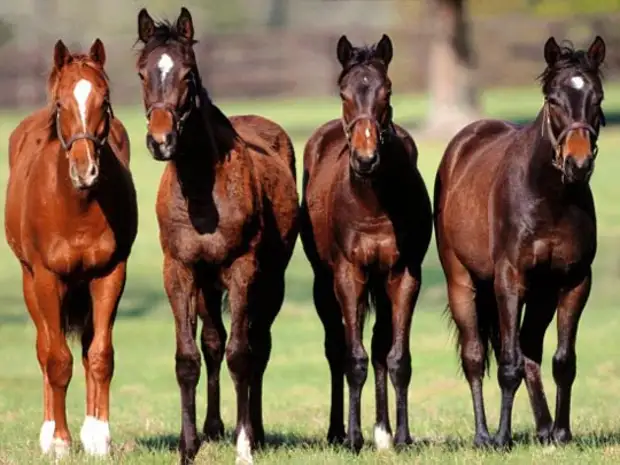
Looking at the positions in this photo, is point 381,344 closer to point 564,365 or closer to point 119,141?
point 564,365

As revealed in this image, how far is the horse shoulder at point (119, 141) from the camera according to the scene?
10.9 metres

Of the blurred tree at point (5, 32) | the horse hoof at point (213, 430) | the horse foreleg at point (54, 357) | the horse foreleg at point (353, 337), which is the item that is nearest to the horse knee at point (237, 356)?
the horse foreleg at point (353, 337)

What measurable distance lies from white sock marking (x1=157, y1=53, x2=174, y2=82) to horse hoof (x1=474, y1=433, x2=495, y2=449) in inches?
117

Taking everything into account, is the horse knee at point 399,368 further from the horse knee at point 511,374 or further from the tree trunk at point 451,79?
the tree trunk at point 451,79

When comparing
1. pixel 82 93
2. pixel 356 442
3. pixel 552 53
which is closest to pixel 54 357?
pixel 82 93

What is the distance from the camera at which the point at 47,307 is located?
10125mm

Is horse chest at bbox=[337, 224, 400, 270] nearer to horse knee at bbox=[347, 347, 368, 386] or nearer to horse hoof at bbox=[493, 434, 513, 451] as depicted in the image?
horse knee at bbox=[347, 347, 368, 386]

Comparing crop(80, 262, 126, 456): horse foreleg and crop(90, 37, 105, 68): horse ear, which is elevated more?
crop(90, 37, 105, 68): horse ear

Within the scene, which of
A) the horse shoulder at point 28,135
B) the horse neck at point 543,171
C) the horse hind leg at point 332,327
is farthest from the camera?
the horse hind leg at point 332,327

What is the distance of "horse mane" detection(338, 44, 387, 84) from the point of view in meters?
10.1

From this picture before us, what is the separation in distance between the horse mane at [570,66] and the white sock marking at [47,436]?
378cm

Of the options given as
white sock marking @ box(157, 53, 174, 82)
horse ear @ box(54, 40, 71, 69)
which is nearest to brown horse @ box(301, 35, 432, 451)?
white sock marking @ box(157, 53, 174, 82)

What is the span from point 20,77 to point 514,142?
43.9 metres

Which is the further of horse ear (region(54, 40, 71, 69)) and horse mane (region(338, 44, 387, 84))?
horse mane (region(338, 44, 387, 84))
